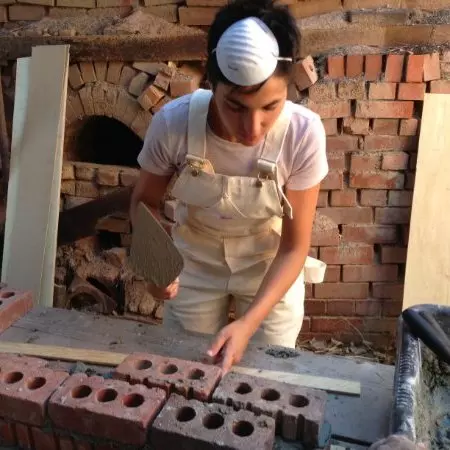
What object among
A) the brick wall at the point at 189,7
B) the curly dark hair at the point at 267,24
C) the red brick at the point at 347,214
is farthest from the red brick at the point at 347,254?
the curly dark hair at the point at 267,24

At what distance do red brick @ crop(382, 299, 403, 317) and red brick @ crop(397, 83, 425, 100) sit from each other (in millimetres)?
1135

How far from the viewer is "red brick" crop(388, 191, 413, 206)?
3000 mm

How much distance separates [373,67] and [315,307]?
4.42 ft

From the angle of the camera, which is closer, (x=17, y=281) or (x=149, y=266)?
(x=149, y=266)

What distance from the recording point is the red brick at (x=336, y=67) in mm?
2789

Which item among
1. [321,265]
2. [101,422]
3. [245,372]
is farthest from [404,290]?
[101,422]

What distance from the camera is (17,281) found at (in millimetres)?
3129

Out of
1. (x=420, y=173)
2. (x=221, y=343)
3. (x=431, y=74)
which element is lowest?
(x=221, y=343)

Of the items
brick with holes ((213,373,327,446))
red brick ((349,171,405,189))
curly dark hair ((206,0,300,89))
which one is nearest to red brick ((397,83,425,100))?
red brick ((349,171,405,189))

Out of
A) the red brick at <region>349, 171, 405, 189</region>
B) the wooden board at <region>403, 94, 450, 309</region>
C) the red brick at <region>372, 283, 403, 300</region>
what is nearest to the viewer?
the wooden board at <region>403, 94, 450, 309</region>

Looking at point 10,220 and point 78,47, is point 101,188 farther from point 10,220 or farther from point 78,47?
point 78,47

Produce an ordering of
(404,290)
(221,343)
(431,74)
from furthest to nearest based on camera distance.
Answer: (404,290)
(431,74)
(221,343)

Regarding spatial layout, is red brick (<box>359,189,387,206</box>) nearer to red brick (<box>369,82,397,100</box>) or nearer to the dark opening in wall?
red brick (<box>369,82,397,100</box>)

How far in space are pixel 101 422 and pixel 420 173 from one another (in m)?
2.17
